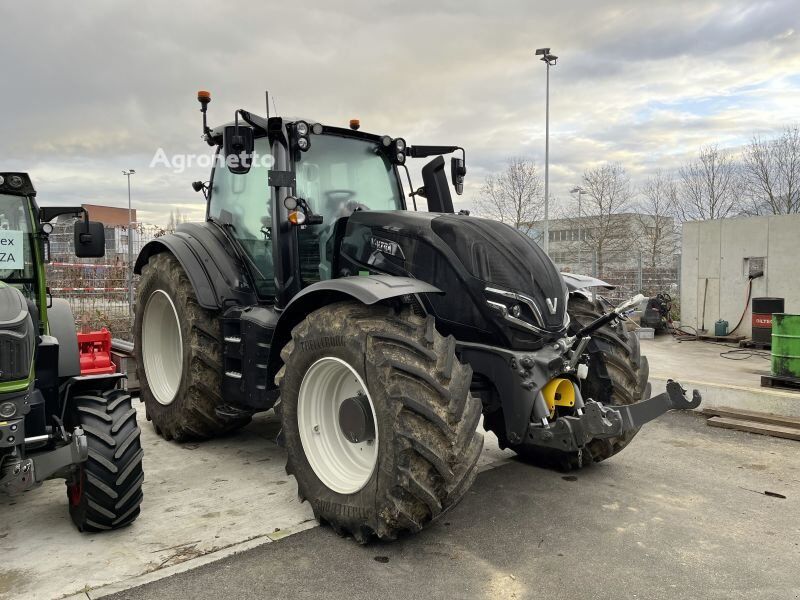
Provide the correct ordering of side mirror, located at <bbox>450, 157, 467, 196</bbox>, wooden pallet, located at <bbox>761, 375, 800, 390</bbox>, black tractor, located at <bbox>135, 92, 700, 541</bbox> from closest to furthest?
black tractor, located at <bbox>135, 92, 700, 541</bbox> < side mirror, located at <bbox>450, 157, 467, 196</bbox> < wooden pallet, located at <bbox>761, 375, 800, 390</bbox>

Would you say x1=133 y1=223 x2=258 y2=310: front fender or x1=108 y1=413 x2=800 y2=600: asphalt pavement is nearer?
x1=108 y1=413 x2=800 y2=600: asphalt pavement

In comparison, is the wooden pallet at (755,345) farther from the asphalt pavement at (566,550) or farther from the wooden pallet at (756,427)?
the asphalt pavement at (566,550)

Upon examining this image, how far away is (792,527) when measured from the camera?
148 inches

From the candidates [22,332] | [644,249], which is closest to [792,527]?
[22,332]

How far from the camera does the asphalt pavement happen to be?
2998 millimetres

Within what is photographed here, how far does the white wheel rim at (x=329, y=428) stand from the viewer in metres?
3.71

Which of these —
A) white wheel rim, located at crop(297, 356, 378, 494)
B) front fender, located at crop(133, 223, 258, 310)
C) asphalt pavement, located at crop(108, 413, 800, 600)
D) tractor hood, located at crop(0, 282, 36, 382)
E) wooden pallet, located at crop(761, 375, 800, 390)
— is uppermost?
front fender, located at crop(133, 223, 258, 310)

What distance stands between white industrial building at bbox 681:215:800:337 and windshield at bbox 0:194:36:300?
460 inches

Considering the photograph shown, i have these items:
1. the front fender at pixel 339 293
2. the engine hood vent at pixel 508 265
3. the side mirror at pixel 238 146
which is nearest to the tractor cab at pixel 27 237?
the side mirror at pixel 238 146

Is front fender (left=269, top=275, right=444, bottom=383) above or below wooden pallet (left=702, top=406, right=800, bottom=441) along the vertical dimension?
above

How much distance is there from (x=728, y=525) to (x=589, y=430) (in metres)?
1.30

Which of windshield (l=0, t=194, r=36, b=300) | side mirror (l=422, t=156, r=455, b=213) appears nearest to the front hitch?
side mirror (l=422, t=156, r=455, b=213)

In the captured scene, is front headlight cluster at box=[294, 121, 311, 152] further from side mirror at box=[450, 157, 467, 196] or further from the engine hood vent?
side mirror at box=[450, 157, 467, 196]

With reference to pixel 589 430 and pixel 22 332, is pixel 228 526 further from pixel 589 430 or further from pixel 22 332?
pixel 589 430
